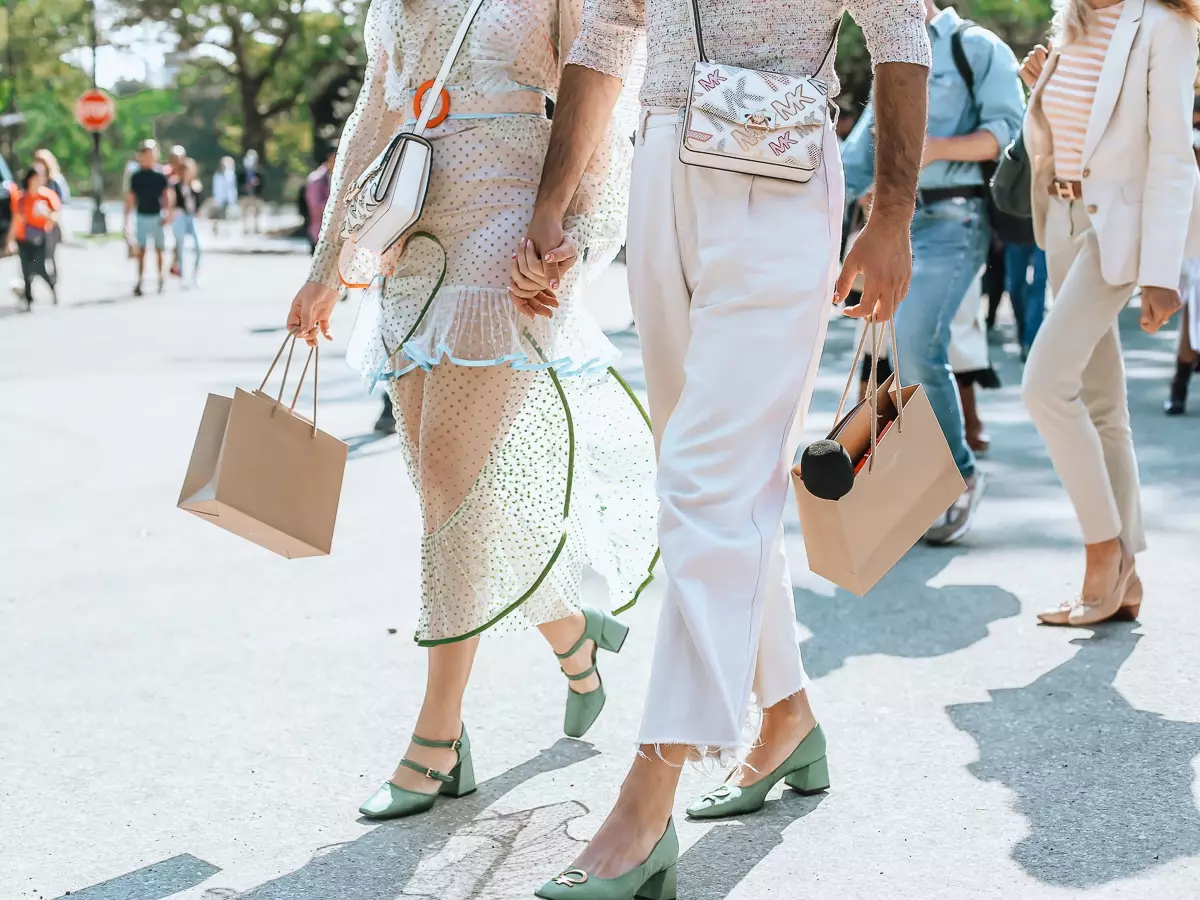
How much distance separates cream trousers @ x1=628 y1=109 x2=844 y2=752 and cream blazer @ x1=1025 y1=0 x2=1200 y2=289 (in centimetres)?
199

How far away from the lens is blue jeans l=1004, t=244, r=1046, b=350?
39.7 feet

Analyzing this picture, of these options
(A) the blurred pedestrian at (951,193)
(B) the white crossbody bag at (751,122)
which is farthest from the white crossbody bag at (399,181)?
(A) the blurred pedestrian at (951,193)

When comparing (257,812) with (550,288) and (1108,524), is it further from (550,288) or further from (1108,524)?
(1108,524)

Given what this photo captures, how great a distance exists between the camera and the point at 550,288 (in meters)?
3.54

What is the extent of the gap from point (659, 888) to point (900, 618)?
248 centimetres

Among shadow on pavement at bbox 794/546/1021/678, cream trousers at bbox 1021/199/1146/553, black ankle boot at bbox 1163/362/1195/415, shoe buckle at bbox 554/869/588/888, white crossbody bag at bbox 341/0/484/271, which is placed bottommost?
black ankle boot at bbox 1163/362/1195/415

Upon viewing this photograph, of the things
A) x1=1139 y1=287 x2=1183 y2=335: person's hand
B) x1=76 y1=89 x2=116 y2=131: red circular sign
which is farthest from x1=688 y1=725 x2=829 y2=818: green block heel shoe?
x1=76 y1=89 x2=116 y2=131: red circular sign

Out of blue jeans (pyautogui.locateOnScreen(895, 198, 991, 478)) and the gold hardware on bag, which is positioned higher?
the gold hardware on bag

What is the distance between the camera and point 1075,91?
510cm

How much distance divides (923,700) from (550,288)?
1.74 meters

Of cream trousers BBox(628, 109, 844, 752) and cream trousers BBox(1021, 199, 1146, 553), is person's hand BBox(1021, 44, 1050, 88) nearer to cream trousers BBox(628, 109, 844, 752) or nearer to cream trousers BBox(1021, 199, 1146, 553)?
cream trousers BBox(1021, 199, 1146, 553)

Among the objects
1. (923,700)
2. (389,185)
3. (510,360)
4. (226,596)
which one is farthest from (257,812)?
(226,596)

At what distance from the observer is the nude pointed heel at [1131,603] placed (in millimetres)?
5258

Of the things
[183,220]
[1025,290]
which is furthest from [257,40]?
[1025,290]
